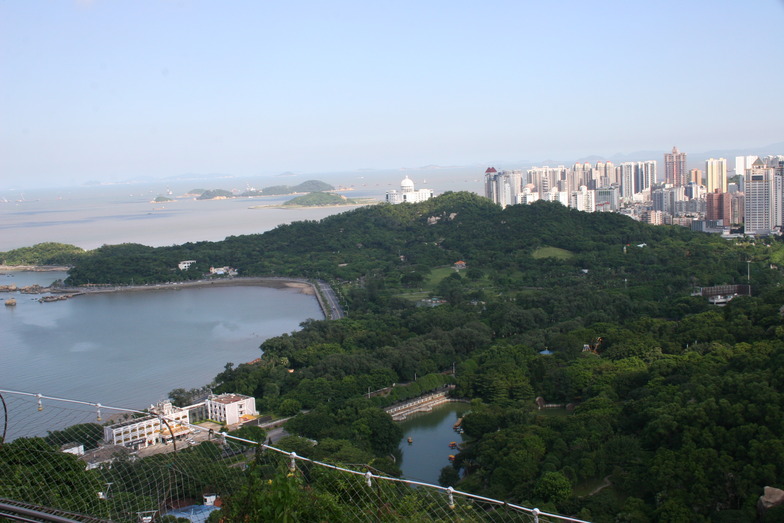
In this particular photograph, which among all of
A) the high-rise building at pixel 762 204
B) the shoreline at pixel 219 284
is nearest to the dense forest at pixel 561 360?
the shoreline at pixel 219 284

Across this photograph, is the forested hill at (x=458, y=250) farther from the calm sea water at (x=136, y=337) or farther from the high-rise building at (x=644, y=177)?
the high-rise building at (x=644, y=177)

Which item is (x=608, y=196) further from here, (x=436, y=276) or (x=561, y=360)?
(x=561, y=360)

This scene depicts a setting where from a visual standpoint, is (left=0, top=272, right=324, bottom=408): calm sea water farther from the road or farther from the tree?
the tree

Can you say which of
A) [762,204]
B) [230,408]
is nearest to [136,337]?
[230,408]

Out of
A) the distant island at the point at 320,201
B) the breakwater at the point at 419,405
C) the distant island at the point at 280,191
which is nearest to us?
the breakwater at the point at 419,405

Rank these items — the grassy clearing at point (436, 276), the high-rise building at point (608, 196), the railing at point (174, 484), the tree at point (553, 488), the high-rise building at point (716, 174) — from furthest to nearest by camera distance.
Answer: the high-rise building at point (716, 174) → the high-rise building at point (608, 196) → the grassy clearing at point (436, 276) → the tree at point (553, 488) → the railing at point (174, 484)
